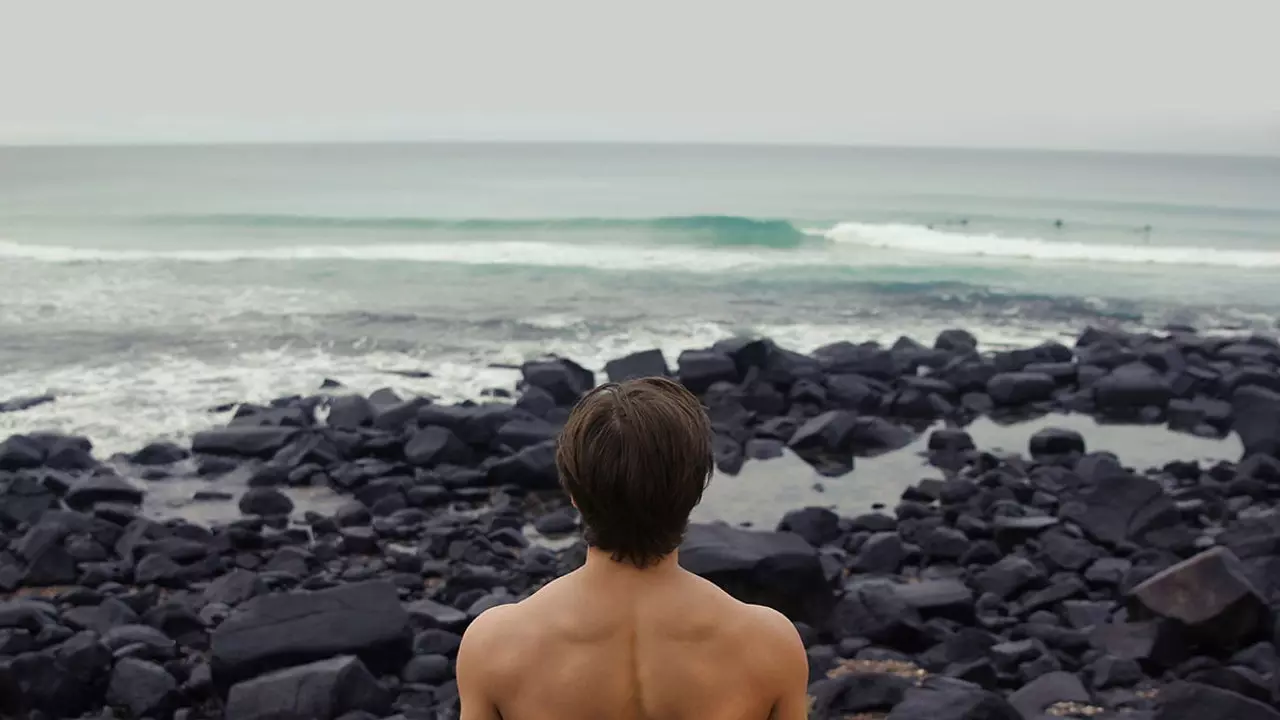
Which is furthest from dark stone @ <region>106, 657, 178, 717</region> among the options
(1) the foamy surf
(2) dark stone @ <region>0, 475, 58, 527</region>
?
(1) the foamy surf

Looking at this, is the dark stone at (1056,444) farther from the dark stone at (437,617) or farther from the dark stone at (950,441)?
the dark stone at (437,617)

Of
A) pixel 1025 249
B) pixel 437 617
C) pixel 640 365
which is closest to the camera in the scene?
pixel 437 617

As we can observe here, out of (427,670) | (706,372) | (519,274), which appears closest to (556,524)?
(427,670)

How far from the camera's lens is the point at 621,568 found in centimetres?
282

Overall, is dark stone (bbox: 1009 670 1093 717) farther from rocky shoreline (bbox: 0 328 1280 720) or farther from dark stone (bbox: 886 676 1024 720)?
dark stone (bbox: 886 676 1024 720)

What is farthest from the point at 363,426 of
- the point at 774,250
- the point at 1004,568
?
the point at 774,250

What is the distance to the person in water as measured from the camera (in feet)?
9.20

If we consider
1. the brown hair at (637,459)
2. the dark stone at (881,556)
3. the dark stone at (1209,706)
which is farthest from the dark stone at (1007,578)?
the brown hair at (637,459)

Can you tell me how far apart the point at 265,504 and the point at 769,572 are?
5.09 metres

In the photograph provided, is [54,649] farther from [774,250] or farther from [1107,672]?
[774,250]

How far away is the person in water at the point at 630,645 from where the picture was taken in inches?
110

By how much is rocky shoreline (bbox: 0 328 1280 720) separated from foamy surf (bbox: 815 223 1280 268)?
21003mm

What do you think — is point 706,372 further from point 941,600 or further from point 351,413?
point 941,600

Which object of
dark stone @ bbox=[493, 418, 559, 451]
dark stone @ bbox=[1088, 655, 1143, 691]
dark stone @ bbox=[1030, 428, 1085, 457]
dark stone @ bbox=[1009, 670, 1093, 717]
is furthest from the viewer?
dark stone @ bbox=[493, 418, 559, 451]
